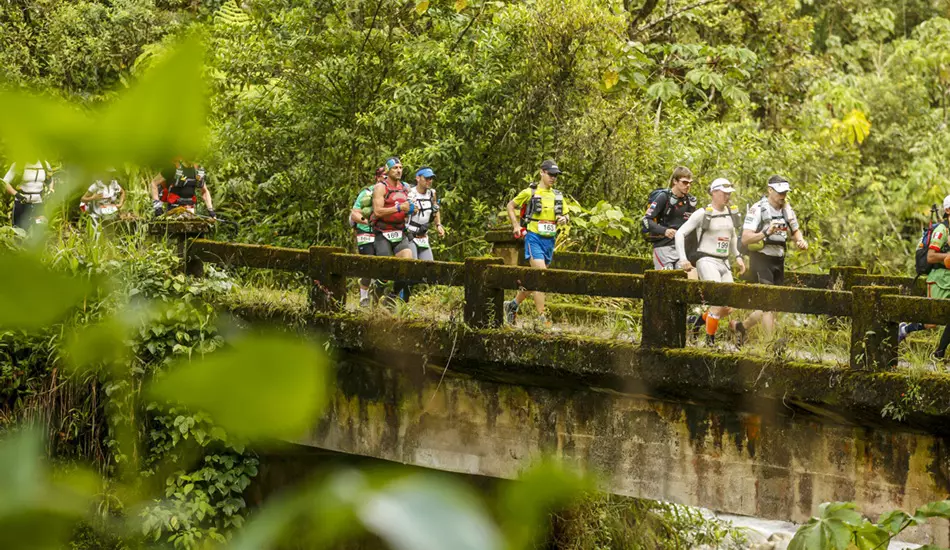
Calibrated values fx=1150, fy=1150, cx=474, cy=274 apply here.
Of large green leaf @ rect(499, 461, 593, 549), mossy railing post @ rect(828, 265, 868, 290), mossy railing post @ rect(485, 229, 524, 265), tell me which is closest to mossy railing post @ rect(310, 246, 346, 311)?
mossy railing post @ rect(485, 229, 524, 265)

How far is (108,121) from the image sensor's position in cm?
61

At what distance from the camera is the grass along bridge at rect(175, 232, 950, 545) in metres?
7.52

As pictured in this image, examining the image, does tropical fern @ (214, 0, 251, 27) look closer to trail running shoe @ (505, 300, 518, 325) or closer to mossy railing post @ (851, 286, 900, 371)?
trail running shoe @ (505, 300, 518, 325)

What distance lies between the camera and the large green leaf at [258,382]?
2.02 feet

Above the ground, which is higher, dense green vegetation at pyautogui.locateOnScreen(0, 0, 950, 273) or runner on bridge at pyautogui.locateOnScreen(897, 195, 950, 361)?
dense green vegetation at pyautogui.locateOnScreen(0, 0, 950, 273)

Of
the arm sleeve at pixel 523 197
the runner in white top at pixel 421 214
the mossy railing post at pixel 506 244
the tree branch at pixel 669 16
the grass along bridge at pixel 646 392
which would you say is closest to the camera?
the grass along bridge at pixel 646 392

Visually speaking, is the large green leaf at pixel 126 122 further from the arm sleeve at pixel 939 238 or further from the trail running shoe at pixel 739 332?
the arm sleeve at pixel 939 238

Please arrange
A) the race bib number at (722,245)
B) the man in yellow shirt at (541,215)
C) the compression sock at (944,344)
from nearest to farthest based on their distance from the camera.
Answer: the compression sock at (944,344)
the race bib number at (722,245)
the man in yellow shirt at (541,215)

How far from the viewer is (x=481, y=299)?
8922 mm

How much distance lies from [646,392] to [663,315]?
62 cm

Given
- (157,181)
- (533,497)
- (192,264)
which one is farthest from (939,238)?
(157,181)

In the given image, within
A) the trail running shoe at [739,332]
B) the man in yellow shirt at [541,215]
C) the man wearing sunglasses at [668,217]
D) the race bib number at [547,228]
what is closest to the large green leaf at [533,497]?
the trail running shoe at [739,332]

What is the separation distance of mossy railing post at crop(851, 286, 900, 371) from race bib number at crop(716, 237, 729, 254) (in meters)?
1.99

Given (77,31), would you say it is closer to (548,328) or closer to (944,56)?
(548,328)
